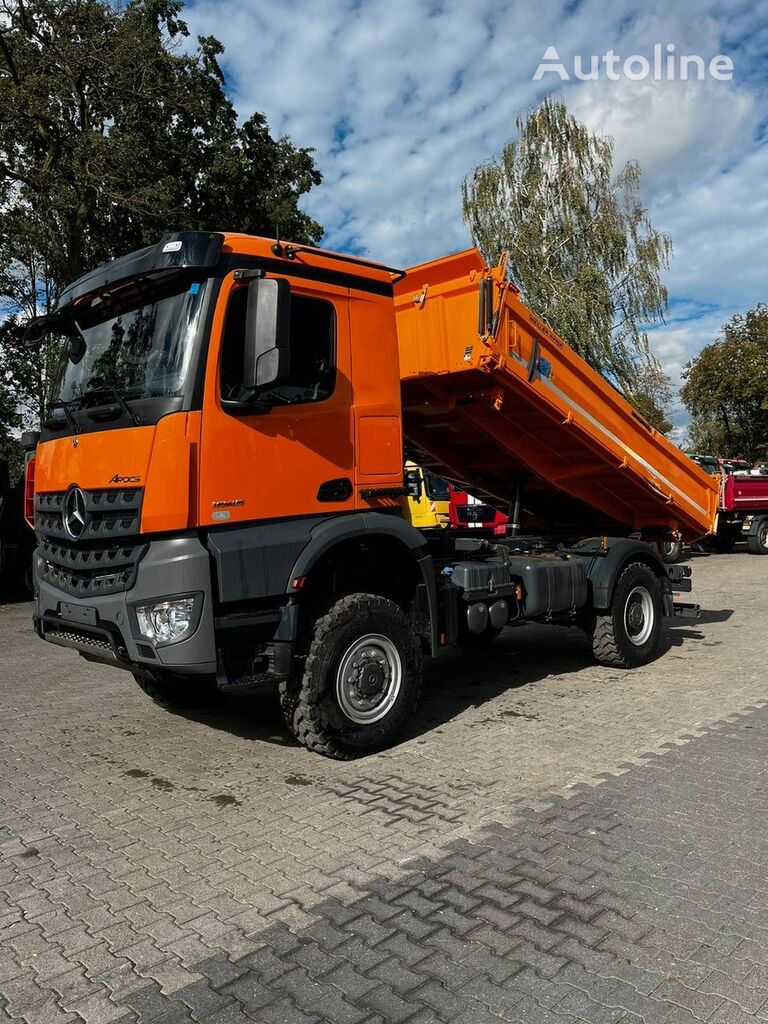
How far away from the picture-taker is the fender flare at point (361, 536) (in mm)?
4772

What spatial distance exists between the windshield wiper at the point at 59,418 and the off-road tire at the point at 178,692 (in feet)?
6.72

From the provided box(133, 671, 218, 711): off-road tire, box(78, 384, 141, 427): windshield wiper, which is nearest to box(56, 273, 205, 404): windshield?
box(78, 384, 141, 427): windshield wiper

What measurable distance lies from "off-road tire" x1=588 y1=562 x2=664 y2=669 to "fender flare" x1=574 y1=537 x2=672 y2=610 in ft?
0.35

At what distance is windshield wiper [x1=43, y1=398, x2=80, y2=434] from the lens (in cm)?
499

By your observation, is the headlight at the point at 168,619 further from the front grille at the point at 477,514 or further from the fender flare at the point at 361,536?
the front grille at the point at 477,514

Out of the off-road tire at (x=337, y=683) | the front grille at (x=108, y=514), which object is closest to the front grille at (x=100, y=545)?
the front grille at (x=108, y=514)

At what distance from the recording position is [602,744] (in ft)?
17.6

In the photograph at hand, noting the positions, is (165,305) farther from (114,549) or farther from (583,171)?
(583,171)

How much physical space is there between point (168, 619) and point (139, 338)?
168 centimetres

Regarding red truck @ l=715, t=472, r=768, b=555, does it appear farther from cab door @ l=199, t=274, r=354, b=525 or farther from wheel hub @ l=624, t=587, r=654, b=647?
cab door @ l=199, t=274, r=354, b=525

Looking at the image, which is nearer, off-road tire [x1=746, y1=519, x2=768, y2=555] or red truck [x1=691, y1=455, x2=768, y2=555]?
red truck [x1=691, y1=455, x2=768, y2=555]

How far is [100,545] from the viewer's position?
471 centimetres

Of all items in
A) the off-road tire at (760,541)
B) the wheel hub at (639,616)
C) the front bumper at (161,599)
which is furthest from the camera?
the off-road tire at (760,541)

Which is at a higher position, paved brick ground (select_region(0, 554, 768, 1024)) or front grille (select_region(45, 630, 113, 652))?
front grille (select_region(45, 630, 113, 652))
